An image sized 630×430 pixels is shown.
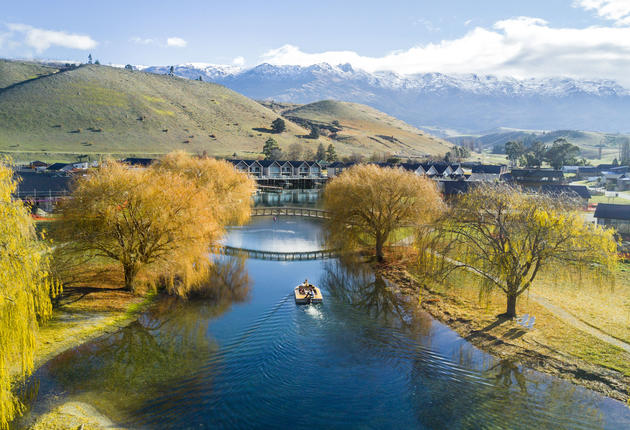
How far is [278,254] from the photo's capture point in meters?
48.4

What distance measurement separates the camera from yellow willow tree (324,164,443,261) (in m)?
45.6

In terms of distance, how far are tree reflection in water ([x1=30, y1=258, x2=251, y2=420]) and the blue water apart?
0.07m

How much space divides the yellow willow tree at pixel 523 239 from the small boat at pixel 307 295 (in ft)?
35.3

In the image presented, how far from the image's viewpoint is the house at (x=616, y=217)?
51.8m

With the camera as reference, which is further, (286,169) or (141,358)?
(286,169)

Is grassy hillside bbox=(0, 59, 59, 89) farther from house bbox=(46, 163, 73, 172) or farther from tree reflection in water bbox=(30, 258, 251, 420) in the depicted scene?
tree reflection in water bbox=(30, 258, 251, 420)

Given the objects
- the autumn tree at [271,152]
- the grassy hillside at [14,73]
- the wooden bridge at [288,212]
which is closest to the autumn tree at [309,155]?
the autumn tree at [271,152]

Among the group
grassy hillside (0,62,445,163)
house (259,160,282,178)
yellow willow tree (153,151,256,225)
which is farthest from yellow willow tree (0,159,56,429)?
grassy hillside (0,62,445,163)

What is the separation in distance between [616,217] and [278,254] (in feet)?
147

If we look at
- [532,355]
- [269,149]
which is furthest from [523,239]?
[269,149]

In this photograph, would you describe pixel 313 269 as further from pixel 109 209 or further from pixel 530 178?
pixel 530 178

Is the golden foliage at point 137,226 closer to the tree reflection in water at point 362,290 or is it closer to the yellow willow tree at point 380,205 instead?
the tree reflection in water at point 362,290

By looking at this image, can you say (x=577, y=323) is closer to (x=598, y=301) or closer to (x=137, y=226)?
(x=598, y=301)

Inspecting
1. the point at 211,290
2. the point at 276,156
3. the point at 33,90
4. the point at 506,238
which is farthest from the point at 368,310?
the point at 33,90
